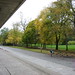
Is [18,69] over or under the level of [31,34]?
under

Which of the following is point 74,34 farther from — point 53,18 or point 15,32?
point 15,32

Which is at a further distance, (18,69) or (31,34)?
(31,34)

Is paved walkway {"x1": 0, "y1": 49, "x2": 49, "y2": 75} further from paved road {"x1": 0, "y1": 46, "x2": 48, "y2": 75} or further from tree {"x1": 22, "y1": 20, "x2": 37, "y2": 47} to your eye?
tree {"x1": 22, "y1": 20, "x2": 37, "y2": 47}

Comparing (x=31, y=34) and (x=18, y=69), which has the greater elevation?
(x=31, y=34)

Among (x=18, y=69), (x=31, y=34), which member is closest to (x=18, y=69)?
(x=18, y=69)

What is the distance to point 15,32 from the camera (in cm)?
7425

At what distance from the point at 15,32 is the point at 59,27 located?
1797 inches

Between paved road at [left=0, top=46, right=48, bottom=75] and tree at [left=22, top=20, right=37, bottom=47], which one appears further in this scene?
tree at [left=22, top=20, right=37, bottom=47]

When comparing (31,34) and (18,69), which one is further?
(31,34)

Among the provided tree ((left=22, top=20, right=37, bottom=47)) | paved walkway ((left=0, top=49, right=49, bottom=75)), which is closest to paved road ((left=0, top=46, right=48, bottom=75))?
paved walkway ((left=0, top=49, right=49, bottom=75))

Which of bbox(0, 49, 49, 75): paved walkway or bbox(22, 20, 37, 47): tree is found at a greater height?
bbox(22, 20, 37, 47): tree

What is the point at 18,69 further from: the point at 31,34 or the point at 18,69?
the point at 31,34

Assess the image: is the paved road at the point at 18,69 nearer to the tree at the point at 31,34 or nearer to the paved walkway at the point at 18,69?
the paved walkway at the point at 18,69

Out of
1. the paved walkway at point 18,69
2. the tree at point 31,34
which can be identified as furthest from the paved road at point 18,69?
the tree at point 31,34
